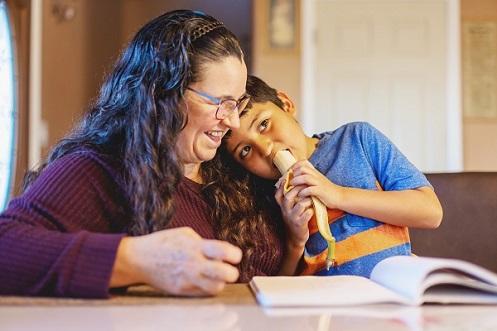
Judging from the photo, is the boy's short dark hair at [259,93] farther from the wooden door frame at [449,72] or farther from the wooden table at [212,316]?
the wooden door frame at [449,72]

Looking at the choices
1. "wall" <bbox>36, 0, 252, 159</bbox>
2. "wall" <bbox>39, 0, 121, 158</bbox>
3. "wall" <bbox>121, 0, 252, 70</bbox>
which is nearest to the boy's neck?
"wall" <bbox>36, 0, 252, 159</bbox>

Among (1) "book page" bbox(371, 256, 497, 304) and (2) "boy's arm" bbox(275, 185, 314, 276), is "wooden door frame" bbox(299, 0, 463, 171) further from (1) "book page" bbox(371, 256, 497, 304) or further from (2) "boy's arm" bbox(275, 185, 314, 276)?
(1) "book page" bbox(371, 256, 497, 304)

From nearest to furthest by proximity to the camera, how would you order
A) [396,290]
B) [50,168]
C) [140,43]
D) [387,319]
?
1. [387,319]
2. [396,290]
3. [50,168]
4. [140,43]

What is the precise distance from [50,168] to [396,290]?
62cm

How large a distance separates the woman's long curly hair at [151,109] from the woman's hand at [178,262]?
0.22 meters

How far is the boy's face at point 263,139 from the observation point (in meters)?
1.51

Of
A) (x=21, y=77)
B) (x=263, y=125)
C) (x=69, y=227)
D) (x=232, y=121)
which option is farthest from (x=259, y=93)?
(x=21, y=77)

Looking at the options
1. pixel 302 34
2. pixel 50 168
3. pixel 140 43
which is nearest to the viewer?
pixel 50 168

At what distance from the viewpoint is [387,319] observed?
81 centimetres

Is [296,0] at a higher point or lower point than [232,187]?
higher

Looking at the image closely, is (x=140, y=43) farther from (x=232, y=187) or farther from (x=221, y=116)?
(x=232, y=187)

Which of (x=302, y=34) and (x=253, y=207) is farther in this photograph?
(x=302, y=34)

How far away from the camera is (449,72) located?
14.8 ft

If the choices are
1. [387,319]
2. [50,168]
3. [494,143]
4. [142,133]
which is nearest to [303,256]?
[142,133]
